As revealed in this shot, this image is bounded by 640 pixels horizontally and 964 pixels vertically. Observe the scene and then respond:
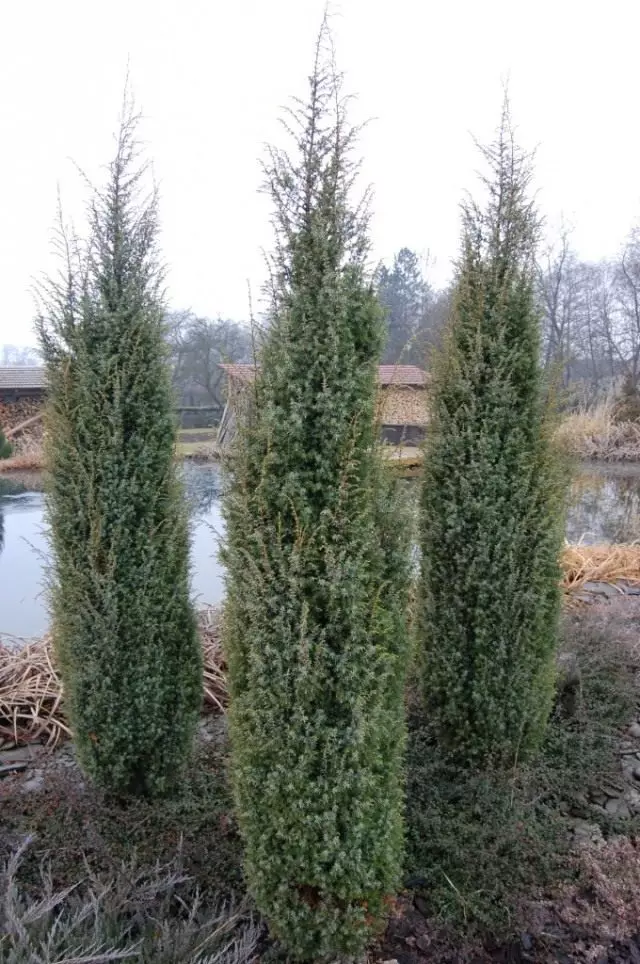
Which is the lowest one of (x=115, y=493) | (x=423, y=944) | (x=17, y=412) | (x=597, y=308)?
(x=423, y=944)

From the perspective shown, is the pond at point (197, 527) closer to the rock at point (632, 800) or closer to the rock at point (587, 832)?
the rock at point (632, 800)

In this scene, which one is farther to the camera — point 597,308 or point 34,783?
point 597,308

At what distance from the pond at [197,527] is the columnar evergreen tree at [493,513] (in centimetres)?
105

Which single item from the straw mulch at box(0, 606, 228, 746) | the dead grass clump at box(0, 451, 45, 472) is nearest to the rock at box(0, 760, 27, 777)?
the straw mulch at box(0, 606, 228, 746)

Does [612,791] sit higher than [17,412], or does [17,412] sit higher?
[17,412]

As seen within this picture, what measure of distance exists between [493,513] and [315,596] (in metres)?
1.36

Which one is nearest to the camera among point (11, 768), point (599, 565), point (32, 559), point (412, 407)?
point (11, 768)

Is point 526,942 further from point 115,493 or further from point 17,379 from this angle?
point 17,379

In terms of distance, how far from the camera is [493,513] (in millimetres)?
3031

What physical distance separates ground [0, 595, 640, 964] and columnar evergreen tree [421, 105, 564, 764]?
0.31m

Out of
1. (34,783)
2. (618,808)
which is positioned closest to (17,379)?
(34,783)

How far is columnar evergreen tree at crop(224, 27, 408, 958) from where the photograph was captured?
1978 millimetres

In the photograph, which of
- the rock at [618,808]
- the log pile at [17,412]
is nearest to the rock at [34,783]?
the rock at [618,808]

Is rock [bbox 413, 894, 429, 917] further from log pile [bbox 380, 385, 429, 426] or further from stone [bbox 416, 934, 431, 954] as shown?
log pile [bbox 380, 385, 429, 426]
